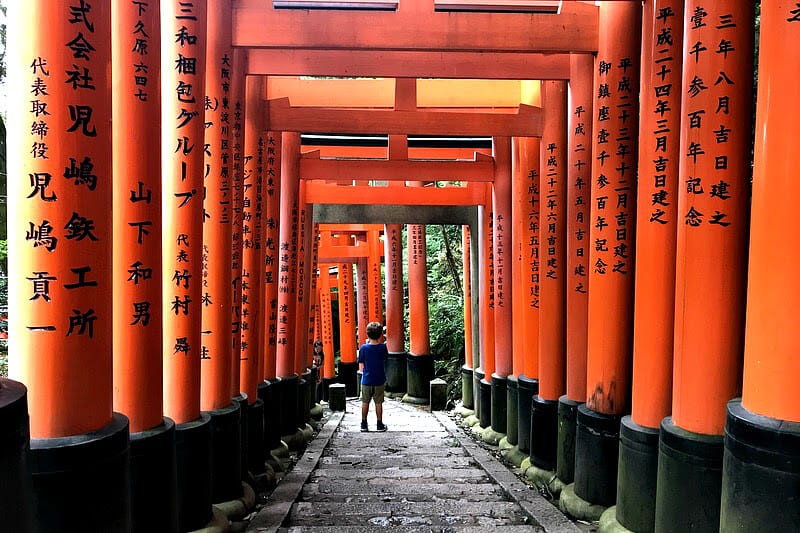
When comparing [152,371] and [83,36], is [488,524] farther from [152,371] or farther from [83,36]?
[83,36]

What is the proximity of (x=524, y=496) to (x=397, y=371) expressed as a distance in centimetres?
963

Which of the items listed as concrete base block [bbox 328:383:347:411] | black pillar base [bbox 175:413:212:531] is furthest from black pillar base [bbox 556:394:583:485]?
concrete base block [bbox 328:383:347:411]

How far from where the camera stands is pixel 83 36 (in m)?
2.90

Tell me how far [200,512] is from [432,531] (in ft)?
5.12

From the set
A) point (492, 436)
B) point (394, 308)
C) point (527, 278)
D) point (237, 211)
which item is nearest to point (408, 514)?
point (237, 211)

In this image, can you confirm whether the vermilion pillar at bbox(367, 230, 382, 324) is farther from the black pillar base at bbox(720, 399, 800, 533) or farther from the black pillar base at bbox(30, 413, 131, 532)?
the black pillar base at bbox(720, 399, 800, 533)

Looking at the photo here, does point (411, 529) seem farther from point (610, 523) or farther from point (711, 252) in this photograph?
point (711, 252)

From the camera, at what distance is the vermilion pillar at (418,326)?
14.0m

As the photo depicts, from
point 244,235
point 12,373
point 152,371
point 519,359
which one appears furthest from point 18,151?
point 519,359

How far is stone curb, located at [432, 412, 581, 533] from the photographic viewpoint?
4485 millimetres

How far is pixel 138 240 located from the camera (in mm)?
3688

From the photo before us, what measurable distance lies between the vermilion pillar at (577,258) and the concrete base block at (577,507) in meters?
0.34

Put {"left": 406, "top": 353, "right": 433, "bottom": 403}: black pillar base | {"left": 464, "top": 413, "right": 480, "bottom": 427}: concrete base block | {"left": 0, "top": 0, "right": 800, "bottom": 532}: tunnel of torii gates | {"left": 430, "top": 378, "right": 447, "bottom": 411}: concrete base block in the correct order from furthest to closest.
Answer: {"left": 406, "top": 353, "right": 433, "bottom": 403}: black pillar base → {"left": 430, "top": 378, "right": 447, "bottom": 411}: concrete base block → {"left": 464, "top": 413, "right": 480, "bottom": 427}: concrete base block → {"left": 0, "top": 0, "right": 800, "bottom": 532}: tunnel of torii gates

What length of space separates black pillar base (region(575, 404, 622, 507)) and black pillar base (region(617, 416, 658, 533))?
0.44 metres
